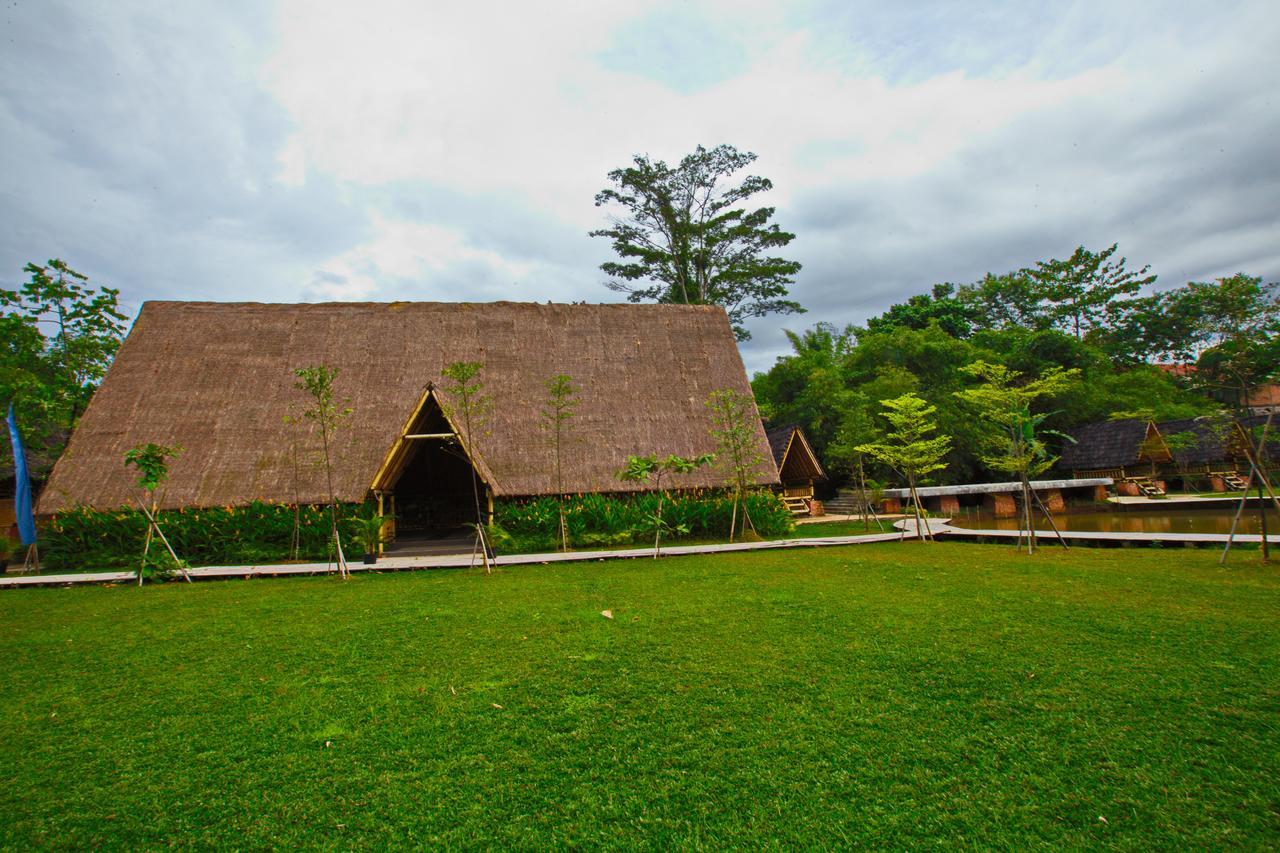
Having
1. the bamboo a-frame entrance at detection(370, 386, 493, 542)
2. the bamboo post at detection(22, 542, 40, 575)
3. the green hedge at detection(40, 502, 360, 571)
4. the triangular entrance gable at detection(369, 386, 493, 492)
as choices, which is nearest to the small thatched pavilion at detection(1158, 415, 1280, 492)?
the bamboo a-frame entrance at detection(370, 386, 493, 542)

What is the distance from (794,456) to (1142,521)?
8.34 m

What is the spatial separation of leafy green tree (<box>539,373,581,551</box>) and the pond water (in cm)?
908

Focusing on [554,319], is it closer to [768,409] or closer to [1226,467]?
[768,409]

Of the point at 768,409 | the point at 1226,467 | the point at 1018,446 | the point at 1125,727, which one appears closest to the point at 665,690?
the point at 1125,727

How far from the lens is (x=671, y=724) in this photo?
3.22m

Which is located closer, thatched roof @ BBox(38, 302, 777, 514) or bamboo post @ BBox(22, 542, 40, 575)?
bamboo post @ BBox(22, 542, 40, 575)

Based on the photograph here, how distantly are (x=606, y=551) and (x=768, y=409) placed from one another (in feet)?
44.7

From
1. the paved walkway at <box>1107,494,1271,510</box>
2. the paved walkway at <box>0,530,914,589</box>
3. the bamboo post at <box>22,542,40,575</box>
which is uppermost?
the bamboo post at <box>22,542,40,575</box>

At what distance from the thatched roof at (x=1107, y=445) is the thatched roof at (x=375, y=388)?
15.8 m

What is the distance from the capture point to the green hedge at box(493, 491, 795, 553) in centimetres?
1171

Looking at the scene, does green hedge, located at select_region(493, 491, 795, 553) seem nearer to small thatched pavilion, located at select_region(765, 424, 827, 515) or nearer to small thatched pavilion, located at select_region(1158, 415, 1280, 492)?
small thatched pavilion, located at select_region(765, 424, 827, 515)

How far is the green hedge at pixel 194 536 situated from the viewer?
36.5 feet

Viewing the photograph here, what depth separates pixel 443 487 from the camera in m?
16.1

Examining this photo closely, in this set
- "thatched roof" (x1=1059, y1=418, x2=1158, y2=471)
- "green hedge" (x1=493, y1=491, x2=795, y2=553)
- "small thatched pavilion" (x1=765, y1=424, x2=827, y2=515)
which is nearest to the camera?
"green hedge" (x1=493, y1=491, x2=795, y2=553)
